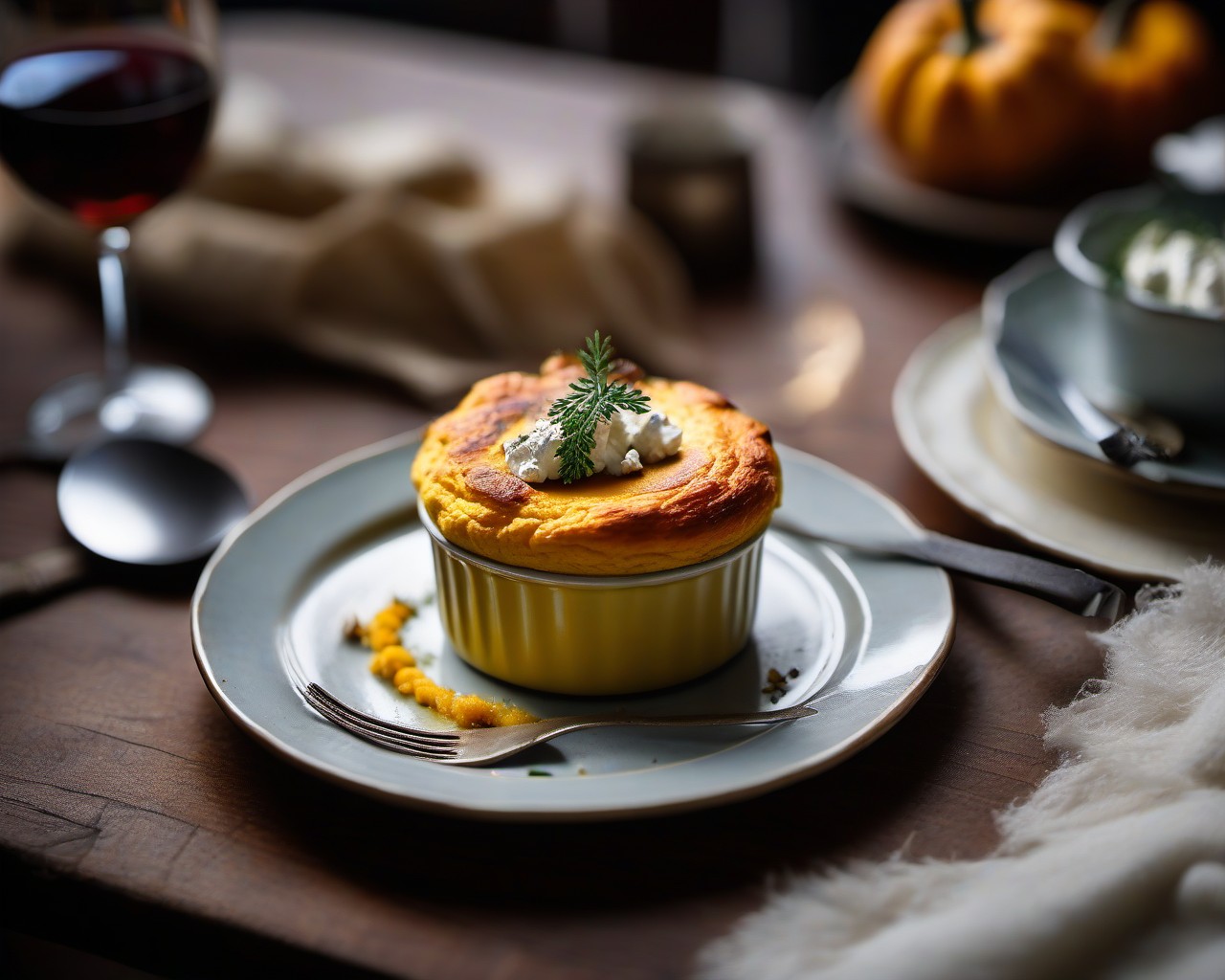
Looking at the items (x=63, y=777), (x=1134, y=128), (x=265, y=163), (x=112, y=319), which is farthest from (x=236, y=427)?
(x=1134, y=128)

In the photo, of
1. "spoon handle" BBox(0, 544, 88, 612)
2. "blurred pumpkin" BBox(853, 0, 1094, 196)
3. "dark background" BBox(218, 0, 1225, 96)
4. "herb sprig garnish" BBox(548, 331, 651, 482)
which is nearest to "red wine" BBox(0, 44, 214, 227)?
"spoon handle" BBox(0, 544, 88, 612)

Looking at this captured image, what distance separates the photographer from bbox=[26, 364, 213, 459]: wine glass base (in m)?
1.67

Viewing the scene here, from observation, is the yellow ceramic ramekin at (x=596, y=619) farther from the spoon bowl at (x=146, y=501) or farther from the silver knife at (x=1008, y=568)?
the spoon bowl at (x=146, y=501)

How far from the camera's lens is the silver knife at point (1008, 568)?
1.14 m

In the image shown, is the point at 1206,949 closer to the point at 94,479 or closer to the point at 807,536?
the point at 807,536

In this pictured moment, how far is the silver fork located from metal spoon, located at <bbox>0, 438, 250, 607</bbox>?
430mm

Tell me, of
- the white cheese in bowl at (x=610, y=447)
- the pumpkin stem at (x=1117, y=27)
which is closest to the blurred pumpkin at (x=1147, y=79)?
the pumpkin stem at (x=1117, y=27)

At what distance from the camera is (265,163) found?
6.75 feet

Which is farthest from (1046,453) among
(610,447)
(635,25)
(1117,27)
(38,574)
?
(635,25)

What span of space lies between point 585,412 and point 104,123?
804 mm

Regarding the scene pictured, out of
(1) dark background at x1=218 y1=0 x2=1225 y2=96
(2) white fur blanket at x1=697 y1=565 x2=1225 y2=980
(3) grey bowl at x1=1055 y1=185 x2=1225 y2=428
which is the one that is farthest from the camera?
(1) dark background at x1=218 y1=0 x2=1225 y2=96

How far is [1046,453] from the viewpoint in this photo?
1538 mm

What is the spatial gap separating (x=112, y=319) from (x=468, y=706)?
98cm

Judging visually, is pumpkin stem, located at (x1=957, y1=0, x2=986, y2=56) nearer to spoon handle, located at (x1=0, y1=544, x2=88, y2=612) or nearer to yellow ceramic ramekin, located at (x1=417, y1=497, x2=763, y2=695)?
yellow ceramic ramekin, located at (x1=417, y1=497, x2=763, y2=695)
